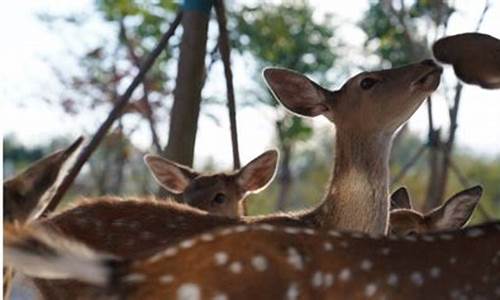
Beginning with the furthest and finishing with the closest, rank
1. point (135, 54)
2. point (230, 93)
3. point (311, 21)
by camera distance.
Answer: point (311, 21)
point (135, 54)
point (230, 93)

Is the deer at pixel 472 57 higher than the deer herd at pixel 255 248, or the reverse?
the deer at pixel 472 57

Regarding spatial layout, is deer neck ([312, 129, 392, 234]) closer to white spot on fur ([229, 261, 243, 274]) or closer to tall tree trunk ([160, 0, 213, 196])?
tall tree trunk ([160, 0, 213, 196])

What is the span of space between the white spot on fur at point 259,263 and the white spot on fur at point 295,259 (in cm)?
6

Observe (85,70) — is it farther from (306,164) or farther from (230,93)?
(306,164)

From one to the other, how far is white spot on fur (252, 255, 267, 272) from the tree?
10150 millimetres

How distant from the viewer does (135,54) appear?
13.4 meters

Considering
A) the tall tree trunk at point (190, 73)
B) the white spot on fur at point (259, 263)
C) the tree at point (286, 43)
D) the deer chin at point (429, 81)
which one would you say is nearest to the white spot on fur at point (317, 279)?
the white spot on fur at point (259, 263)

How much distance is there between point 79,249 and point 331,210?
9.04 feet

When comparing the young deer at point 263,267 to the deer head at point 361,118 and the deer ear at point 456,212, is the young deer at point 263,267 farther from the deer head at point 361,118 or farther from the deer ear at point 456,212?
the deer ear at point 456,212

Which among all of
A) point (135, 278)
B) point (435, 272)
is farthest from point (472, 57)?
point (135, 278)

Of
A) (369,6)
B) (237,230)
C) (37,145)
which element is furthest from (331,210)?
(37,145)

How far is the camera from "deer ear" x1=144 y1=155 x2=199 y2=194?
6.73 metres

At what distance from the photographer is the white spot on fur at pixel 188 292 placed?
108 inches

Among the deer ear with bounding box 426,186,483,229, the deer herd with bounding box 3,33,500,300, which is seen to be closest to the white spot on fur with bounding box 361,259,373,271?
the deer herd with bounding box 3,33,500,300
